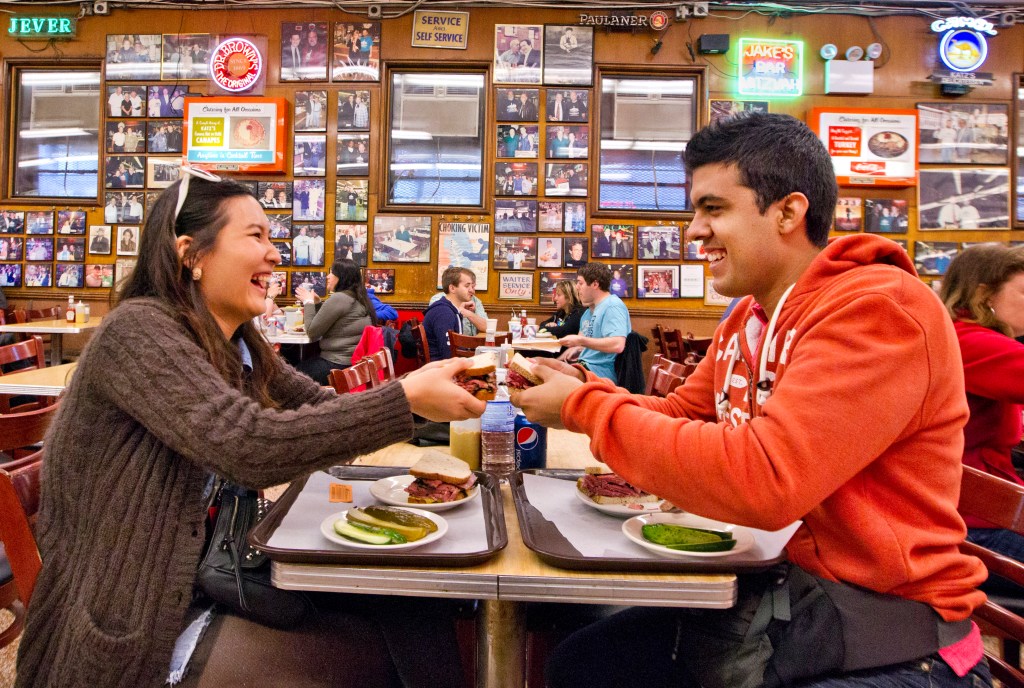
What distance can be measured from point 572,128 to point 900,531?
6.71 meters

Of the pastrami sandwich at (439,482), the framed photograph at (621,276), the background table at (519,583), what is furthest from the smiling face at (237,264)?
the framed photograph at (621,276)

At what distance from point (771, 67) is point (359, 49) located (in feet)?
14.2

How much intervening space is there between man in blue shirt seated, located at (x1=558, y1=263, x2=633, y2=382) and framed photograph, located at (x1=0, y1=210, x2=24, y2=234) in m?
6.44

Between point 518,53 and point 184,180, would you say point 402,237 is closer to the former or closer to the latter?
point 518,53

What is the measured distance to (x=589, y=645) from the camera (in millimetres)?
1395

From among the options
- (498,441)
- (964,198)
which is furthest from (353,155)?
(964,198)

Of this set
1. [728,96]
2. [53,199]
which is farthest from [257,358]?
[53,199]

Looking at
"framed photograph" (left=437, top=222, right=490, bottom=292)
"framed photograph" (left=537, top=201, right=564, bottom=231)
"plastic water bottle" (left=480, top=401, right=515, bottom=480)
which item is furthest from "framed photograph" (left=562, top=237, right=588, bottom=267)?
"plastic water bottle" (left=480, top=401, right=515, bottom=480)

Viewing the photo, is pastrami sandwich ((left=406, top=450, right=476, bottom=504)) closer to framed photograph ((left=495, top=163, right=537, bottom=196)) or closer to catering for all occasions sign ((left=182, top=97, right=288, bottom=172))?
framed photograph ((left=495, top=163, right=537, bottom=196))

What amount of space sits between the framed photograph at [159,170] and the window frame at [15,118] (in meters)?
0.57

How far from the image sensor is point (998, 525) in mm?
1360

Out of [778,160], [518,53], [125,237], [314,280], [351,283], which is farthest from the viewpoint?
[125,237]

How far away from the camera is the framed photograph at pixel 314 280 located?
741cm

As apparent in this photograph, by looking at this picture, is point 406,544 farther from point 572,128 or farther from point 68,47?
point 68,47
